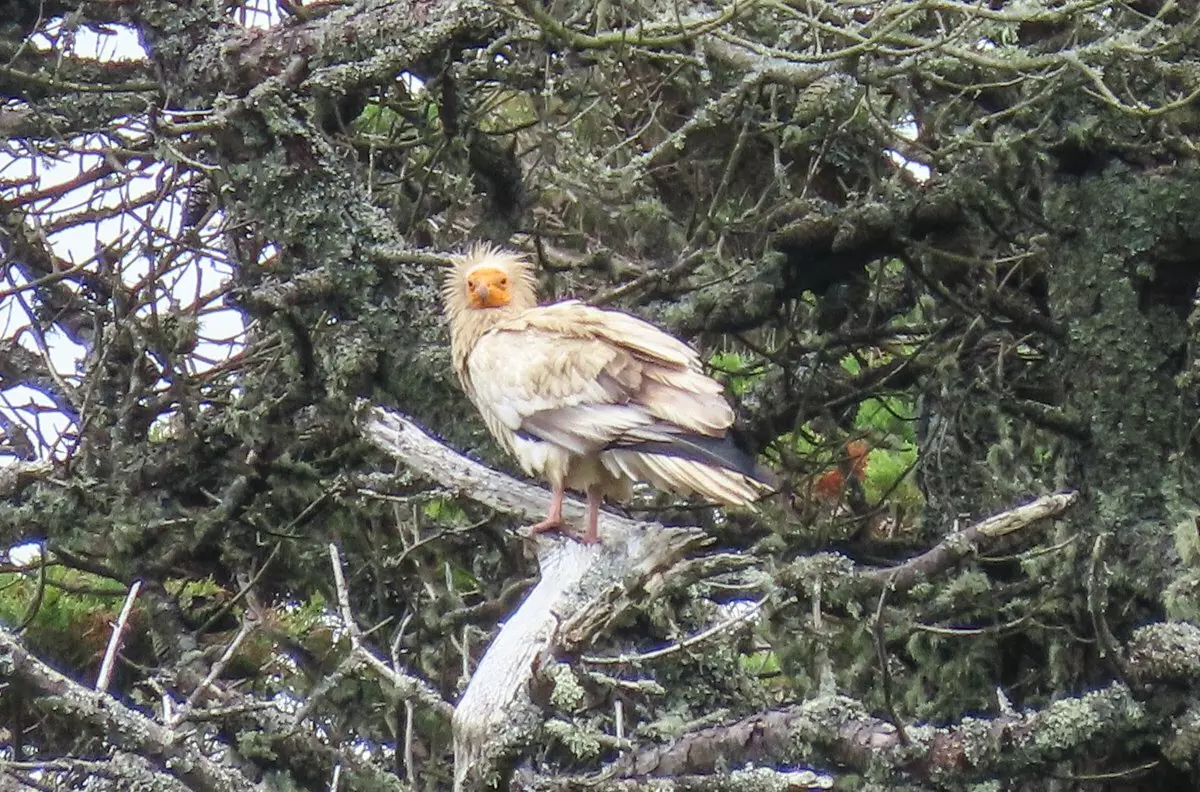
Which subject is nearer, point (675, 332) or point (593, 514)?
point (593, 514)

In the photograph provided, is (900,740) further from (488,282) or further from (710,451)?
(488,282)

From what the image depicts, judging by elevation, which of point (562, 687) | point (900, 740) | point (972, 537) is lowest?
point (900, 740)

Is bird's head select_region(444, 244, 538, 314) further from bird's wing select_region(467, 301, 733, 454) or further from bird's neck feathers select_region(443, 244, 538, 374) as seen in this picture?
bird's wing select_region(467, 301, 733, 454)

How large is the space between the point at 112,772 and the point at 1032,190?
324 centimetres

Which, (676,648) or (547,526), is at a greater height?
(676,648)

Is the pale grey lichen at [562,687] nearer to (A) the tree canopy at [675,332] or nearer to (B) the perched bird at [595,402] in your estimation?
(A) the tree canopy at [675,332]

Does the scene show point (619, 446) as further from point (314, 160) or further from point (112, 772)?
point (112, 772)

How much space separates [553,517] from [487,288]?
1.11 m

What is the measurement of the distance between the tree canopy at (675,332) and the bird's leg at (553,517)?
132mm

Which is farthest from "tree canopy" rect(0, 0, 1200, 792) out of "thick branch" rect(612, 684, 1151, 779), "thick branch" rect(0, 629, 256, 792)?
"thick branch" rect(0, 629, 256, 792)

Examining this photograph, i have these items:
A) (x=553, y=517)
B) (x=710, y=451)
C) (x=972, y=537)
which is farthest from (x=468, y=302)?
(x=972, y=537)

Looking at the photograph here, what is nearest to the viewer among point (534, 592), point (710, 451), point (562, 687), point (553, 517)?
point (562, 687)

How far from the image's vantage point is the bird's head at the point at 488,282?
4957mm

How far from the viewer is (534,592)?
3.63 meters
